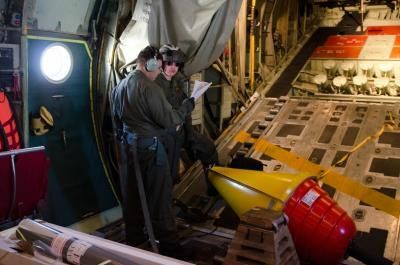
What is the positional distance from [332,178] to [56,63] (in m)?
3.07

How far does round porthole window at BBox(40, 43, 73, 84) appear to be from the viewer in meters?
3.73

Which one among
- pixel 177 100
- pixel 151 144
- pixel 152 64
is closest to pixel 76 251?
pixel 151 144

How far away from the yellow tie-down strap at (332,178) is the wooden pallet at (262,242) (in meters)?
1.88

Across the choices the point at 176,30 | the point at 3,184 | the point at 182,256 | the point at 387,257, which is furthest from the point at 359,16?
the point at 3,184

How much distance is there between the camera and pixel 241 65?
19.4ft

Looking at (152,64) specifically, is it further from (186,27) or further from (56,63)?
(56,63)

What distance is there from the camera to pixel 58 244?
75.2 inches

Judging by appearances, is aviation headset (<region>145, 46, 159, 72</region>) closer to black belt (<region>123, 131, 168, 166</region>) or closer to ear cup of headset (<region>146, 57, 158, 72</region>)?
ear cup of headset (<region>146, 57, 158, 72</region>)

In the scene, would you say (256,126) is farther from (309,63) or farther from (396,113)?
(309,63)

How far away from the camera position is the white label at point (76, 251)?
1837 mm

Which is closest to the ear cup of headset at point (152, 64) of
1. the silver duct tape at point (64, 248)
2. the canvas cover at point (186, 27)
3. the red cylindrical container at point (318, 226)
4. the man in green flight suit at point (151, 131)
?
the man in green flight suit at point (151, 131)

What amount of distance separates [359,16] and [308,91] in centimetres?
258

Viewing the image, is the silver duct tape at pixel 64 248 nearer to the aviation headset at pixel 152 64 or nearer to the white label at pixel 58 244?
the white label at pixel 58 244

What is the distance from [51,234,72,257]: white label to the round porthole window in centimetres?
223
